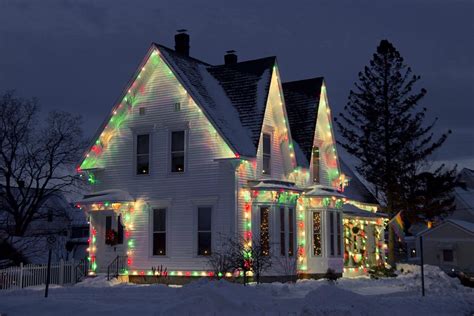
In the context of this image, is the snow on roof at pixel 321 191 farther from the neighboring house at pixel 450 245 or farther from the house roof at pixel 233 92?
the neighboring house at pixel 450 245

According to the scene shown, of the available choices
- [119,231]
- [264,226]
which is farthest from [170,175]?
[264,226]

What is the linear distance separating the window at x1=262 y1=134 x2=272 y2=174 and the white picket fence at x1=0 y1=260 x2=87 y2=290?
30.2ft

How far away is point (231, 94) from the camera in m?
28.7

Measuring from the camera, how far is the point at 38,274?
91.1ft

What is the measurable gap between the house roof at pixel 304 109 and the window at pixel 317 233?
2.53m

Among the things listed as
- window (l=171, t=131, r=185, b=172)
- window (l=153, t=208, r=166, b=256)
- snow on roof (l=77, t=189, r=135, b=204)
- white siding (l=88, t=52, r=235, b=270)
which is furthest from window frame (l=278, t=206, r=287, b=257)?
snow on roof (l=77, t=189, r=135, b=204)

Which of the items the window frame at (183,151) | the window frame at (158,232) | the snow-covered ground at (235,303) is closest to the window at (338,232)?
the window frame at (183,151)

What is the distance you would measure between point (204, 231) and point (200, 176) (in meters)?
2.15

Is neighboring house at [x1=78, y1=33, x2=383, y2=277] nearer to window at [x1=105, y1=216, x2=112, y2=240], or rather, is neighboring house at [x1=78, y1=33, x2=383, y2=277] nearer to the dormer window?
window at [x1=105, y1=216, x2=112, y2=240]

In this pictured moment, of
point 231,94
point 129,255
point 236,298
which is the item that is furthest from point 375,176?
point 236,298

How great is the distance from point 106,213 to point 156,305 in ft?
43.1

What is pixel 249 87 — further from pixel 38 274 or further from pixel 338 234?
pixel 38 274

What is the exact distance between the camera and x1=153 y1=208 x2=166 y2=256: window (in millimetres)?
27312

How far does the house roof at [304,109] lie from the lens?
3117cm
